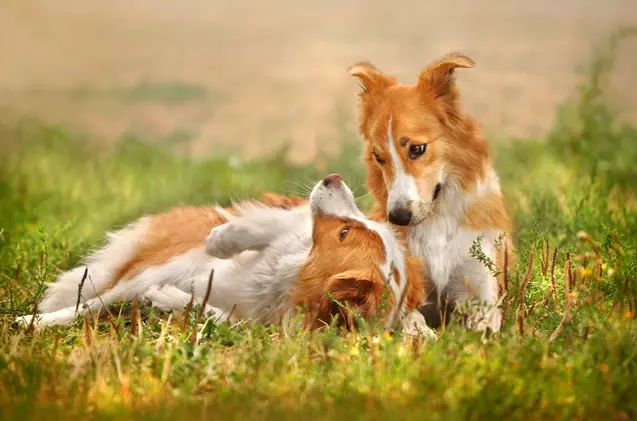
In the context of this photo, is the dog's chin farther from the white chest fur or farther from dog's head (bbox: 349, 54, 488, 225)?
the white chest fur

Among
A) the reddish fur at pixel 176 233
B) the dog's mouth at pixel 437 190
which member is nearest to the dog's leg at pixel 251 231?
the reddish fur at pixel 176 233

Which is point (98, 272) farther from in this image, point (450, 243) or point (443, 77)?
point (443, 77)

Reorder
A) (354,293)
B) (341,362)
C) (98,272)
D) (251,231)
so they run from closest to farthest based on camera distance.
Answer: (341,362) < (354,293) < (251,231) < (98,272)

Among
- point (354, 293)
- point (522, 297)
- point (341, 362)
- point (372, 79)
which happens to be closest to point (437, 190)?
point (372, 79)

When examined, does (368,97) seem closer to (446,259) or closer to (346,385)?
(446,259)

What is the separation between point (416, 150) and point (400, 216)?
15.7 inches

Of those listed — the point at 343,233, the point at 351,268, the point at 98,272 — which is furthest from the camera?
the point at 98,272

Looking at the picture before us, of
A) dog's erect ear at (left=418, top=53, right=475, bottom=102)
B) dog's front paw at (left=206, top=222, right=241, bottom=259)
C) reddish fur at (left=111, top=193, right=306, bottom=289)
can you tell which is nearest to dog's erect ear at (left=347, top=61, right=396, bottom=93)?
dog's erect ear at (left=418, top=53, right=475, bottom=102)

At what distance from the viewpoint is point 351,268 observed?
420cm

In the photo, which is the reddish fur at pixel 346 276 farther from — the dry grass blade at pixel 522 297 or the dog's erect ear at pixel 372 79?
the dog's erect ear at pixel 372 79

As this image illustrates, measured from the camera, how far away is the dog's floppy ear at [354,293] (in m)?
4.02

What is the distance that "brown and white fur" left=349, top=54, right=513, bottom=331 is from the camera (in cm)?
458

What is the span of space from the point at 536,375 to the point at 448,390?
0.41 m

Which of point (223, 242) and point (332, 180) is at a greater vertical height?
point (332, 180)
